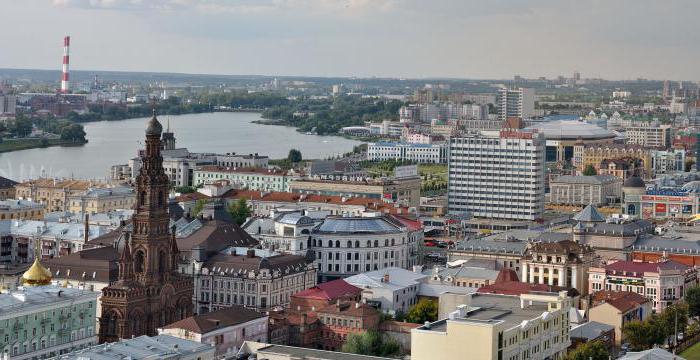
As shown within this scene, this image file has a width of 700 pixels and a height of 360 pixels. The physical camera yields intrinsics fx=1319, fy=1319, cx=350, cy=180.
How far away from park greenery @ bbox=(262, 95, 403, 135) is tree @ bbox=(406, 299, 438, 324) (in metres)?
79.0

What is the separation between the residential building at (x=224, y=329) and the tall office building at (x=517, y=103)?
9537 cm

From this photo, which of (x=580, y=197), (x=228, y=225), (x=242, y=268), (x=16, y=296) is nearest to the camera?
(x=16, y=296)

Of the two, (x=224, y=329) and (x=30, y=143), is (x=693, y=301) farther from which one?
(x=30, y=143)

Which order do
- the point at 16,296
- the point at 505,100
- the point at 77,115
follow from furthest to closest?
the point at 505,100, the point at 77,115, the point at 16,296

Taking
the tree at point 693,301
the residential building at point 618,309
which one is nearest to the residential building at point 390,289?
the residential building at point 618,309

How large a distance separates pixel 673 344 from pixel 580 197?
2894cm

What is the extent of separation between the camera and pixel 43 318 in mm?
23219

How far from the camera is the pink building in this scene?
29.8 metres

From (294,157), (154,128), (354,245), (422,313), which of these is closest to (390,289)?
(422,313)

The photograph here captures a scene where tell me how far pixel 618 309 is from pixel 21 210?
19414 millimetres

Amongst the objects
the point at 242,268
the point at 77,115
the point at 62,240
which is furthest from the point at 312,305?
the point at 77,115

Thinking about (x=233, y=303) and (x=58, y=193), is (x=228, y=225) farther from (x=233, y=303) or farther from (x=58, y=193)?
(x=58, y=193)

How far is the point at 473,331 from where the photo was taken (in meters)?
20.5

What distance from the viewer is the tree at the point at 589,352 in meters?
22.4
